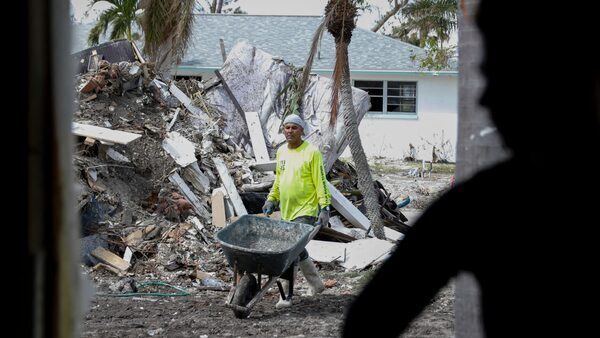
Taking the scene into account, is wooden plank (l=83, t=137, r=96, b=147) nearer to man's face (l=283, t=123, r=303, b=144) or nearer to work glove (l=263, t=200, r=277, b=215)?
work glove (l=263, t=200, r=277, b=215)

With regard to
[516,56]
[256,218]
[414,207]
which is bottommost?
[414,207]

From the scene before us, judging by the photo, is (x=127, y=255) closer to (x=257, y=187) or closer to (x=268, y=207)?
(x=268, y=207)

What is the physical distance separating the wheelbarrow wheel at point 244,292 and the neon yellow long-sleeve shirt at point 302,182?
1288mm

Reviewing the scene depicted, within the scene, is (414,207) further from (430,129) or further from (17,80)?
(17,80)

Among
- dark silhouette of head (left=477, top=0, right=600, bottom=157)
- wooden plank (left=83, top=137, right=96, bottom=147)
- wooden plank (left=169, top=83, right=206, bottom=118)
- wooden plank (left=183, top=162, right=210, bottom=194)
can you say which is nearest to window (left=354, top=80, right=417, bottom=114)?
wooden plank (left=169, top=83, right=206, bottom=118)

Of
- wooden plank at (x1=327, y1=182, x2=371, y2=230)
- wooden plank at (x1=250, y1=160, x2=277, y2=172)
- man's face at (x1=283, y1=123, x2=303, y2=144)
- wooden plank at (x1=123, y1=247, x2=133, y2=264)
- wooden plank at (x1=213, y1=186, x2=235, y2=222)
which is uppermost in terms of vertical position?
man's face at (x1=283, y1=123, x2=303, y2=144)

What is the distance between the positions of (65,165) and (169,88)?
13.8m

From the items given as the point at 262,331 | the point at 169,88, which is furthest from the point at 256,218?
the point at 169,88

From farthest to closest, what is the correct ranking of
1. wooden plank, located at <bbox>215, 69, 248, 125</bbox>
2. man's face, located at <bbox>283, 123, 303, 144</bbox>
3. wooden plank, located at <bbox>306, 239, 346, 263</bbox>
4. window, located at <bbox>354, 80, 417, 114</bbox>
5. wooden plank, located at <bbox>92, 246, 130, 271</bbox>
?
1. window, located at <bbox>354, 80, 417, 114</bbox>
2. wooden plank, located at <bbox>215, 69, 248, 125</bbox>
3. wooden plank, located at <bbox>306, 239, 346, 263</bbox>
4. wooden plank, located at <bbox>92, 246, 130, 271</bbox>
5. man's face, located at <bbox>283, 123, 303, 144</bbox>

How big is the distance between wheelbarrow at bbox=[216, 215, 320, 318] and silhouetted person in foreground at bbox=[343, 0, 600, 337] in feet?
20.2

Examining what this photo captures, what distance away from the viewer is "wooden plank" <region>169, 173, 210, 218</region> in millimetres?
12662

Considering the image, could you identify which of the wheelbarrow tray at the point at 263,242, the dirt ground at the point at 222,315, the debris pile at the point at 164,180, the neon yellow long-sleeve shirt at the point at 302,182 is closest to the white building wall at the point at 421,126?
the debris pile at the point at 164,180

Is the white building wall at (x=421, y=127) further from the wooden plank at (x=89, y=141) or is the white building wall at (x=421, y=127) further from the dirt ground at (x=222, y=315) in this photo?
the dirt ground at (x=222, y=315)

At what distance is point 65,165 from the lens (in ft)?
4.60
